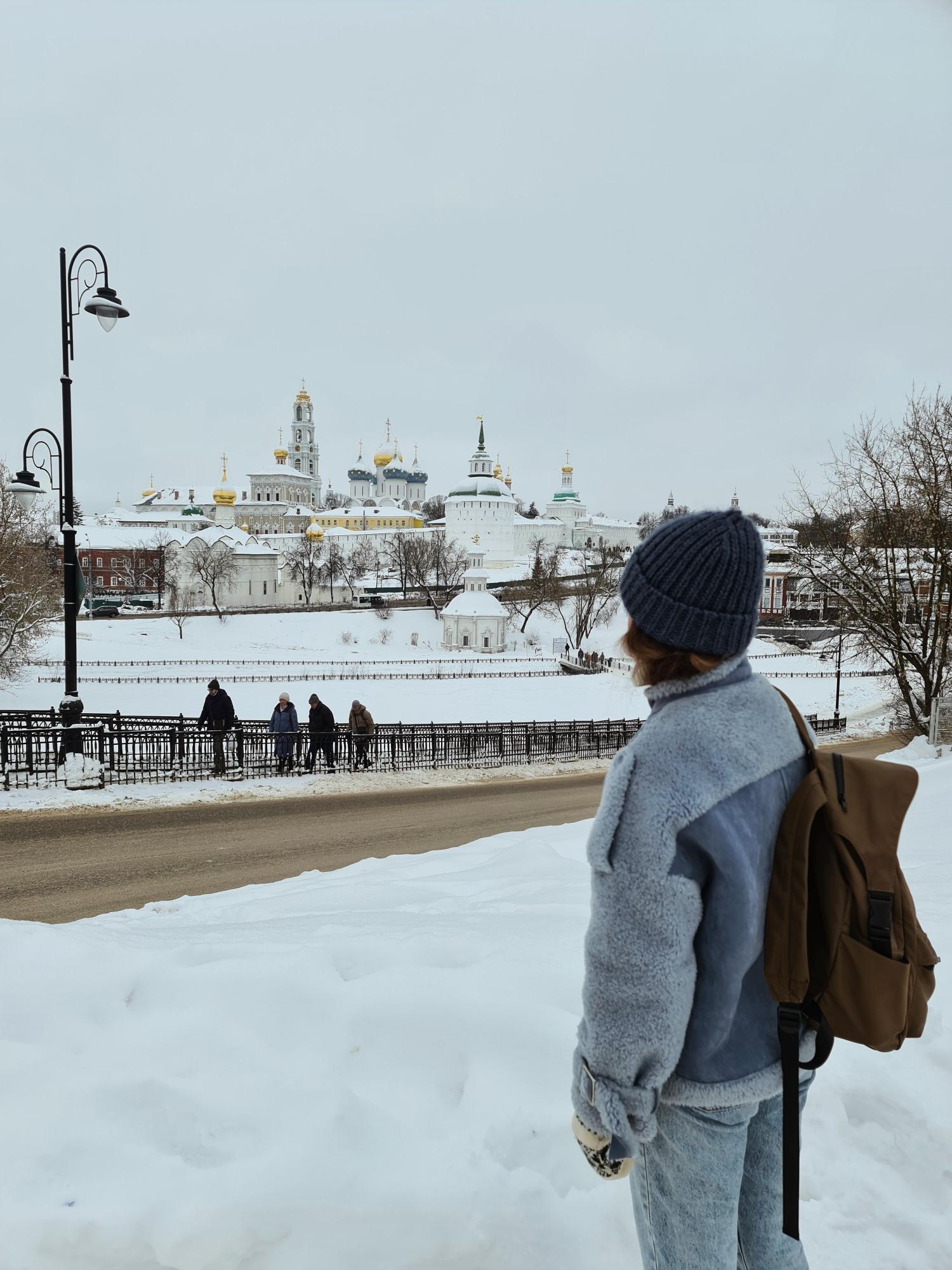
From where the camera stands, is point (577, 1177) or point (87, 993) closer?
point (577, 1177)

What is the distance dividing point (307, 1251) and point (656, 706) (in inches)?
80.2

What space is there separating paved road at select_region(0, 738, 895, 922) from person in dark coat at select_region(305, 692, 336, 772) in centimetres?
205

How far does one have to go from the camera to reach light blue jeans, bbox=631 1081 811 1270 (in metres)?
1.84

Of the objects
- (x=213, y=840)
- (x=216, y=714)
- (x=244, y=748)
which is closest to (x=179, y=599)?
(x=244, y=748)

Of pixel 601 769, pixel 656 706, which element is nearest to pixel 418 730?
pixel 601 769

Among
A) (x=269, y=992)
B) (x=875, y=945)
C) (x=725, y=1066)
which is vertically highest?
(x=875, y=945)

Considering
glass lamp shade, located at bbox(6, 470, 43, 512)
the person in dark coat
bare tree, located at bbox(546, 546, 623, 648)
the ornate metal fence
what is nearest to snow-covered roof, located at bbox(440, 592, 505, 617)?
bare tree, located at bbox(546, 546, 623, 648)

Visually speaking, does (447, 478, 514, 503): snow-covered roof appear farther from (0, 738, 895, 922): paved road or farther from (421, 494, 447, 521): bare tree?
(0, 738, 895, 922): paved road

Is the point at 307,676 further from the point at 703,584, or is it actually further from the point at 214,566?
the point at 703,584

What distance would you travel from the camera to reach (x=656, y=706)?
1923 mm

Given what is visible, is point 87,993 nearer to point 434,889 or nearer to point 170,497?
point 434,889

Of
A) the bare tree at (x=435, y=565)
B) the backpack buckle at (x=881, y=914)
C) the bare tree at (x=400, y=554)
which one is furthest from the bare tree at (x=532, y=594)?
the backpack buckle at (x=881, y=914)

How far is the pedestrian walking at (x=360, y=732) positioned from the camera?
16.1 metres

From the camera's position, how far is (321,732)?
15414mm
